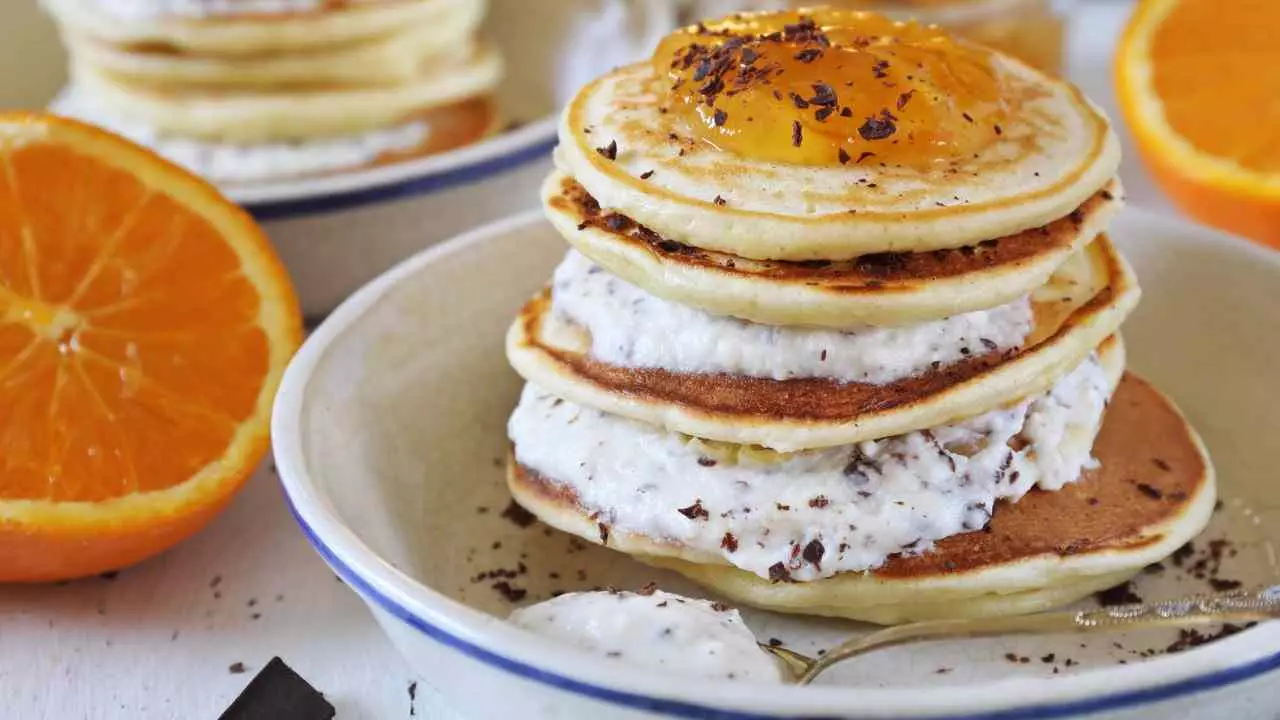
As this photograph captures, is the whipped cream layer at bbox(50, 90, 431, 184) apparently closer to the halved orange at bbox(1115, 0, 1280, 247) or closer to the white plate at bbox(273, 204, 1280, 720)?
the white plate at bbox(273, 204, 1280, 720)

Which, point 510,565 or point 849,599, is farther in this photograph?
point 510,565

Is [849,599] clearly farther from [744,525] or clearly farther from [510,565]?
[510,565]

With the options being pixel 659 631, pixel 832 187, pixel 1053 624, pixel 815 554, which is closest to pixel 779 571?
pixel 815 554

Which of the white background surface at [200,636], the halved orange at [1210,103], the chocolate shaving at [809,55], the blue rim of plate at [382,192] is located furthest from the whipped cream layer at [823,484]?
the halved orange at [1210,103]

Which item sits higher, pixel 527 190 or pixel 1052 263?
pixel 1052 263

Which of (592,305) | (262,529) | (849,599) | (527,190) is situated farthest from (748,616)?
(527,190)

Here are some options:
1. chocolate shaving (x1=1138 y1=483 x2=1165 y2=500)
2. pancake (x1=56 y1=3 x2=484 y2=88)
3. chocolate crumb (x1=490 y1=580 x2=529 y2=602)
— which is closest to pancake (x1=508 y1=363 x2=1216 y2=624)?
chocolate shaving (x1=1138 y1=483 x2=1165 y2=500)
